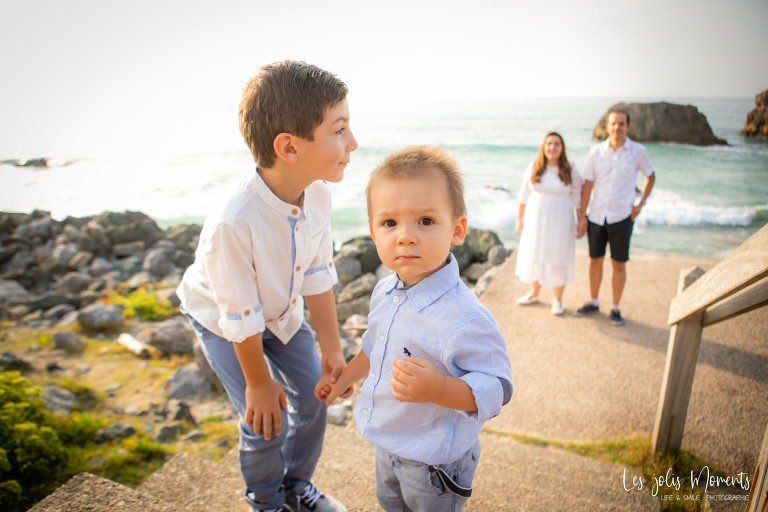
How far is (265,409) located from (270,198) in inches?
33.9

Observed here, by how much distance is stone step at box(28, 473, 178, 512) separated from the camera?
5.80 ft

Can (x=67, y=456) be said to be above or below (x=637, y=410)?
below

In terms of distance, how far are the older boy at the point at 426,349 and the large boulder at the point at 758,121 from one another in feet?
64.0

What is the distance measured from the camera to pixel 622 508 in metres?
2.20

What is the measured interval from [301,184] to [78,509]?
62.7 inches

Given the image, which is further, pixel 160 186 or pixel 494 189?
pixel 160 186

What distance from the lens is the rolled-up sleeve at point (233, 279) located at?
1.62 m

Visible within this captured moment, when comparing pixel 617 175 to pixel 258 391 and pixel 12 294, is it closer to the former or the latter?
pixel 258 391

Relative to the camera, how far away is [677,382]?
2361mm

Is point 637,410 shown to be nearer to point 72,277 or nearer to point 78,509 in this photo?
point 78,509

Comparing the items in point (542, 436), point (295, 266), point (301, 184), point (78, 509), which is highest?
point (301, 184)

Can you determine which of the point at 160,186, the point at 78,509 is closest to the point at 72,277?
the point at 78,509

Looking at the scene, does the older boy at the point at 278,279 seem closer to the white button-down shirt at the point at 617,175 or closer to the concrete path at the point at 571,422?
the concrete path at the point at 571,422

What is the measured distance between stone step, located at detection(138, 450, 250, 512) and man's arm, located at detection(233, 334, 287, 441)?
661mm
